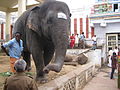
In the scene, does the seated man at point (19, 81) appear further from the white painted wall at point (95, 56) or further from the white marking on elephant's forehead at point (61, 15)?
the white painted wall at point (95, 56)

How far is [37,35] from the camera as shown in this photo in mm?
4848

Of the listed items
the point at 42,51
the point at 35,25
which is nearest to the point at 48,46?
the point at 42,51

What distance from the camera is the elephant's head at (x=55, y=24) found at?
3978mm

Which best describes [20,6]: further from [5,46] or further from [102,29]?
[5,46]

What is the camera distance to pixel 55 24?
4.25 m

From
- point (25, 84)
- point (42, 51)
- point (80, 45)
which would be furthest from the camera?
point (80, 45)

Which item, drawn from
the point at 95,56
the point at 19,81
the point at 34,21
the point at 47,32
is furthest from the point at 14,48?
the point at 95,56

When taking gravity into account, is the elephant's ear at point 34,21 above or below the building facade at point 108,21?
below

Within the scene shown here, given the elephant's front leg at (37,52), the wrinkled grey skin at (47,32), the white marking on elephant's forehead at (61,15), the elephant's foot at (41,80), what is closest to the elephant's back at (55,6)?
the wrinkled grey skin at (47,32)

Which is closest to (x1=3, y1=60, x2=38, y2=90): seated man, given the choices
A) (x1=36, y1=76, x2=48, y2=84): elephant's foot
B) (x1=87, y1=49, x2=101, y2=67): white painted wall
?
(x1=36, y1=76, x2=48, y2=84): elephant's foot

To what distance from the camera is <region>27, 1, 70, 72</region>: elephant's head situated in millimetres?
3978

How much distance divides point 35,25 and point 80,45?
10549 mm

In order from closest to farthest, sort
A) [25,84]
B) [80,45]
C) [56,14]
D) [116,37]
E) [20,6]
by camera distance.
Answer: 1. [25,84]
2. [56,14]
3. [20,6]
4. [80,45]
5. [116,37]

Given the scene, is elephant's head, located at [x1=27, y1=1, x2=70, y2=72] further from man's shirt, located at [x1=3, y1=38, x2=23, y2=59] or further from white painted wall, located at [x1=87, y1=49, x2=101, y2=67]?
white painted wall, located at [x1=87, y1=49, x2=101, y2=67]
